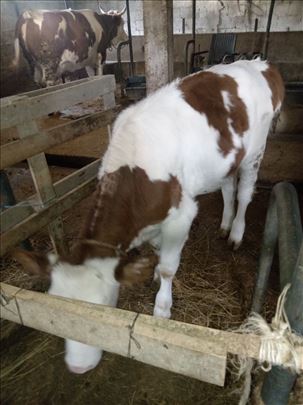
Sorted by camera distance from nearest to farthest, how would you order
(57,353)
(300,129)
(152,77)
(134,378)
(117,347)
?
(117,347) → (134,378) → (57,353) → (152,77) → (300,129)

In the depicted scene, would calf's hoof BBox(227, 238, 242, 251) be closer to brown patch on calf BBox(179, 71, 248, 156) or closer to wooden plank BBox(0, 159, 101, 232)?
brown patch on calf BBox(179, 71, 248, 156)

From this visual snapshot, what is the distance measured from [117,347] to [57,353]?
113 cm

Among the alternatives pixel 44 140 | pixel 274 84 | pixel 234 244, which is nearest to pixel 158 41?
pixel 274 84

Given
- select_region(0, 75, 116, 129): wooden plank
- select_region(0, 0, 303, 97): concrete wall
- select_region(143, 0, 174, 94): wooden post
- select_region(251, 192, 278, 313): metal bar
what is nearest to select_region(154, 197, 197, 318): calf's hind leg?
select_region(251, 192, 278, 313): metal bar

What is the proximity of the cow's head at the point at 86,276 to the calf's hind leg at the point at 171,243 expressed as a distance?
603mm

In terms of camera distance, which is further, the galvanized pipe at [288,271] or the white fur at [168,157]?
the white fur at [168,157]

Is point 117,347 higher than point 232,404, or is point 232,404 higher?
point 117,347

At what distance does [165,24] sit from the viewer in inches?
98.9

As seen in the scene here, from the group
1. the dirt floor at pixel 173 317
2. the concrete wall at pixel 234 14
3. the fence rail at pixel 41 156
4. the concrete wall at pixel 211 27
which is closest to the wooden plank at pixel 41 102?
the fence rail at pixel 41 156

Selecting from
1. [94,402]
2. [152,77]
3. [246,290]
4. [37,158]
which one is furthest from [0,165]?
[246,290]

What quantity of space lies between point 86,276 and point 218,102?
1456 millimetres

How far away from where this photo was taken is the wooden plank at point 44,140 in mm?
1724

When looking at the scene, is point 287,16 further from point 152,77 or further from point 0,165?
point 0,165

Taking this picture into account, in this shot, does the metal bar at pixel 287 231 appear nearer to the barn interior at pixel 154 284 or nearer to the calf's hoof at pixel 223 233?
the barn interior at pixel 154 284
